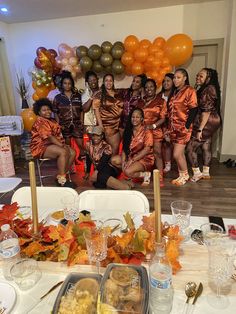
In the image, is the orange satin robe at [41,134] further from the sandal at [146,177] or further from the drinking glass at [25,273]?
the drinking glass at [25,273]

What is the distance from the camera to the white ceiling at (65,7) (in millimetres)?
3682

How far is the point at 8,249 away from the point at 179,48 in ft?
12.2

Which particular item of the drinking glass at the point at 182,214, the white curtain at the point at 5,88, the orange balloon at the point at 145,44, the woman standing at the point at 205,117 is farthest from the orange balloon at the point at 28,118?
the drinking glass at the point at 182,214

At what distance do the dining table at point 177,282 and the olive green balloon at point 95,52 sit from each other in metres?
3.67

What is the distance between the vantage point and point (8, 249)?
861mm

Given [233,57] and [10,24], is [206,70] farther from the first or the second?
[10,24]

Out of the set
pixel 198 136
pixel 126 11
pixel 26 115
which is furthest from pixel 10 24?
pixel 198 136

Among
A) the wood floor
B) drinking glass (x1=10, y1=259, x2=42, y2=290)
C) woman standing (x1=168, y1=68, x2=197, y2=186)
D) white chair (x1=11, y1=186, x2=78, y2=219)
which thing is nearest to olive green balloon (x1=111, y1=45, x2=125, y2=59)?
woman standing (x1=168, y1=68, x2=197, y2=186)

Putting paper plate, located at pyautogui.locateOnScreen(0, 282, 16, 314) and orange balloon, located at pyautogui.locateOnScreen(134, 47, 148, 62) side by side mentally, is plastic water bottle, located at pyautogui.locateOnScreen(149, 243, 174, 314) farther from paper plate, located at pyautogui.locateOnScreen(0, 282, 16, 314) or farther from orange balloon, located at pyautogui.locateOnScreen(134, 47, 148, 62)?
orange balloon, located at pyautogui.locateOnScreen(134, 47, 148, 62)

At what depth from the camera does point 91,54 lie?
403 cm

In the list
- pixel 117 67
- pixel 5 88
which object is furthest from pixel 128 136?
pixel 5 88

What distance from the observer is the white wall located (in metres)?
3.99

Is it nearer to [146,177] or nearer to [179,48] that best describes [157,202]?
[146,177]

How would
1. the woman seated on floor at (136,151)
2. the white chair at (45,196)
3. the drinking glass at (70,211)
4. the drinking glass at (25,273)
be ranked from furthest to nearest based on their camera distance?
1. the woman seated on floor at (136,151)
2. the white chair at (45,196)
3. the drinking glass at (70,211)
4. the drinking glass at (25,273)
